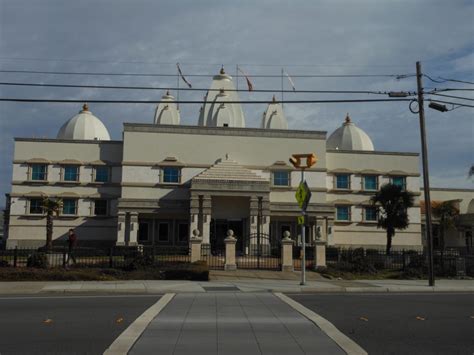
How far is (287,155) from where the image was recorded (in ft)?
155

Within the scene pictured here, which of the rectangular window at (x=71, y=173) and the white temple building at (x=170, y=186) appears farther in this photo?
the rectangular window at (x=71, y=173)

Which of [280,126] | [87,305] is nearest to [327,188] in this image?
[280,126]

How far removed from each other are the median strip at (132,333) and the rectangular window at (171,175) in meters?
32.4

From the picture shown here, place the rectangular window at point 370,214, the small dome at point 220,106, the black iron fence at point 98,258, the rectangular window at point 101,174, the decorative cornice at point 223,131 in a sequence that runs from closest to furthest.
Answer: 1. the black iron fence at point 98,258
2. the decorative cornice at point 223,131
3. the rectangular window at point 101,174
4. the rectangular window at point 370,214
5. the small dome at point 220,106

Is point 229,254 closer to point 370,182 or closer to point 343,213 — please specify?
point 343,213

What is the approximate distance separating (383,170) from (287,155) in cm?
1007

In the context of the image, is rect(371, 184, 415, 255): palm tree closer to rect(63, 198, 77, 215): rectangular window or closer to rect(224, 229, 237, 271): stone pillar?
rect(224, 229, 237, 271): stone pillar

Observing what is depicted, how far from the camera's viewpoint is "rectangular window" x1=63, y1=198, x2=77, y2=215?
46.4m

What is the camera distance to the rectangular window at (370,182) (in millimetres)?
50156

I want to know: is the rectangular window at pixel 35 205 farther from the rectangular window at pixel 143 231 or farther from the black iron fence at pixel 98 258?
the black iron fence at pixel 98 258

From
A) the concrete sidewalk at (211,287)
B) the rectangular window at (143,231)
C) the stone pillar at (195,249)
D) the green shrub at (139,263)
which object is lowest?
the concrete sidewalk at (211,287)

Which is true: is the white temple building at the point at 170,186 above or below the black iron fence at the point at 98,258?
above

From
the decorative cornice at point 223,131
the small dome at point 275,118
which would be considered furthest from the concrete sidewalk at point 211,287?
the small dome at point 275,118

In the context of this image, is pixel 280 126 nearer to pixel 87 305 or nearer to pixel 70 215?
pixel 70 215
